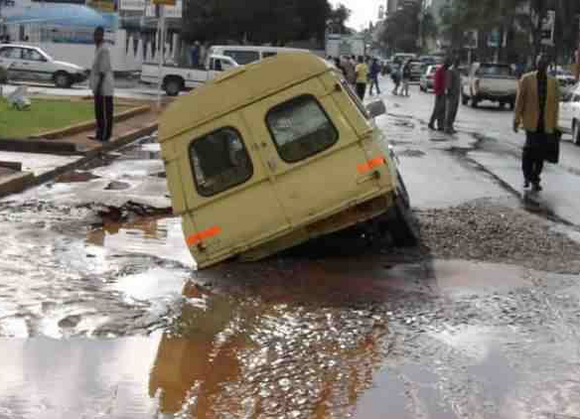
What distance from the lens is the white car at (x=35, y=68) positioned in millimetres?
39500

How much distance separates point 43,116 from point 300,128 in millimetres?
14630

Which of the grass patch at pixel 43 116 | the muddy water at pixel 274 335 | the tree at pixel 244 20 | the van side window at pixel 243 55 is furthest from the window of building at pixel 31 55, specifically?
the muddy water at pixel 274 335

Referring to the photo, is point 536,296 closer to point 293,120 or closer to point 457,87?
point 293,120

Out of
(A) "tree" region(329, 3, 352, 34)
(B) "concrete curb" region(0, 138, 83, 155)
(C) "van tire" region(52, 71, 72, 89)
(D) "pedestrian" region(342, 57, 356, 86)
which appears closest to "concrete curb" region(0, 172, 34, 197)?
(B) "concrete curb" region(0, 138, 83, 155)

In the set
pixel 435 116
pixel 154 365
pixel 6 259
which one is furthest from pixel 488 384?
pixel 435 116

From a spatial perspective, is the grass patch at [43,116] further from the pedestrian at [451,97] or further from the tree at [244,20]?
the tree at [244,20]

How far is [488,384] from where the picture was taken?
230 inches

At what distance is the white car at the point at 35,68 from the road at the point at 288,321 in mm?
28992

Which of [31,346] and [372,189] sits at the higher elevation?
[372,189]

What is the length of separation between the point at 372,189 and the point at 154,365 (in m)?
2.89

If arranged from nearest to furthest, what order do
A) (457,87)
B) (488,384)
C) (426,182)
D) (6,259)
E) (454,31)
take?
(488,384)
(6,259)
(426,182)
(457,87)
(454,31)

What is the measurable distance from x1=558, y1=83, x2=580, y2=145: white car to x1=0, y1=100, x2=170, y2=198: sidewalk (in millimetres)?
10103

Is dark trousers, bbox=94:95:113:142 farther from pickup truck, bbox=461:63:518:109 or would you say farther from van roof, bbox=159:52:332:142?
pickup truck, bbox=461:63:518:109

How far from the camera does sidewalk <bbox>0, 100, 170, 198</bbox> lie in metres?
13.0
